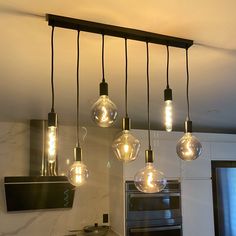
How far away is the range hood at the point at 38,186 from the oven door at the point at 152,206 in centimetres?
A: 74

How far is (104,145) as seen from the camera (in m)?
3.94

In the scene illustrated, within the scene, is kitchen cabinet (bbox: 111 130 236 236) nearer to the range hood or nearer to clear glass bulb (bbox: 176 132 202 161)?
the range hood

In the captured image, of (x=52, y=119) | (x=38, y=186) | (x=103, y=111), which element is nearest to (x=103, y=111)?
(x=103, y=111)

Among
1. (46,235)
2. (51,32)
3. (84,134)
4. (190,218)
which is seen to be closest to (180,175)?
(190,218)

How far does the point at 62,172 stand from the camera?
3713 mm

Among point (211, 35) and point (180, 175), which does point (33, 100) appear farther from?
point (180, 175)

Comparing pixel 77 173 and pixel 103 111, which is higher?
pixel 103 111

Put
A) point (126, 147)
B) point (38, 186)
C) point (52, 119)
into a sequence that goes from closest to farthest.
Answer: point (52, 119) < point (126, 147) < point (38, 186)

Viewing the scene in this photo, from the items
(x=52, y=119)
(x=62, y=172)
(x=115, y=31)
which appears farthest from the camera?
(x=62, y=172)

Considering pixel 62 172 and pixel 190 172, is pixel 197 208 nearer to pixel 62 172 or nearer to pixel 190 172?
pixel 190 172

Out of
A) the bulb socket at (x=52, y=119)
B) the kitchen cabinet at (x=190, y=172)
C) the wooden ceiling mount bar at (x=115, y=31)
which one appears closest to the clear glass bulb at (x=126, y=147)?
the bulb socket at (x=52, y=119)

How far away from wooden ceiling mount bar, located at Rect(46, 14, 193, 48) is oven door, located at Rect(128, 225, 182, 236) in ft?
7.87

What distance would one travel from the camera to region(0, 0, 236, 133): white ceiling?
3.64ft

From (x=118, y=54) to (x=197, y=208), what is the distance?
103 inches
